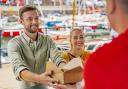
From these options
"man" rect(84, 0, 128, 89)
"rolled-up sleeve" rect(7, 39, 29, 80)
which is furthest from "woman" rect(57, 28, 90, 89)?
"man" rect(84, 0, 128, 89)

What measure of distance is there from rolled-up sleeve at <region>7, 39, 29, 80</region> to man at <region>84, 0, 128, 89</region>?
1363 millimetres

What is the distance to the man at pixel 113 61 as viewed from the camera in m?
0.70

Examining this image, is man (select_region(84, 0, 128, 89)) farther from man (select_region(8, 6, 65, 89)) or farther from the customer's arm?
man (select_region(8, 6, 65, 89))

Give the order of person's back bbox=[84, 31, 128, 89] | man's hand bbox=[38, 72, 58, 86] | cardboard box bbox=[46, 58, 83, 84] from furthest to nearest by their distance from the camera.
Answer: man's hand bbox=[38, 72, 58, 86] < cardboard box bbox=[46, 58, 83, 84] < person's back bbox=[84, 31, 128, 89]

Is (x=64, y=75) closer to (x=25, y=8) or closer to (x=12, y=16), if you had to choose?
(x=25, y=8)

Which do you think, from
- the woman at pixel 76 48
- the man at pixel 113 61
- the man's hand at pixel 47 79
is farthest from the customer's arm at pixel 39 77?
the man at pixel 113 61

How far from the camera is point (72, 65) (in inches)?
66.6

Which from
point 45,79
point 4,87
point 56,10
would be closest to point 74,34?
point 45,79

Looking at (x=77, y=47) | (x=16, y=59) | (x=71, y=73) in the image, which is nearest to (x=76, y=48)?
(x=77, y=47)

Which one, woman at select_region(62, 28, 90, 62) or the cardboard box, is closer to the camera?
the cardboard box

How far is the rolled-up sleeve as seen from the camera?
6.79 ft

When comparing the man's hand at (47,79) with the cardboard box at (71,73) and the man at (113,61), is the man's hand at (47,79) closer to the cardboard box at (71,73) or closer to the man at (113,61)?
the cardboard box at (71,73)

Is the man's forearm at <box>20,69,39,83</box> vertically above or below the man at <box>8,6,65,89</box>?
below

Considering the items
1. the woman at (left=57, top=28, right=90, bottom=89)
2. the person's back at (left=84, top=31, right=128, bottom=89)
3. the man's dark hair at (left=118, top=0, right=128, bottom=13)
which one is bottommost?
the woman at (left=57, top=28, right=90, bottom=89)
